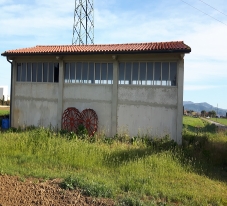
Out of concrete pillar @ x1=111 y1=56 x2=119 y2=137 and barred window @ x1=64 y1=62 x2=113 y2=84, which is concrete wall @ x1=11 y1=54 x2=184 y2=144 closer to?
concrete pillar @ x1=111 y1=56 x2=119 y2=137

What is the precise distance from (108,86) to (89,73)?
4.56 feet

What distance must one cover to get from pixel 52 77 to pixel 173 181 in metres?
10.2

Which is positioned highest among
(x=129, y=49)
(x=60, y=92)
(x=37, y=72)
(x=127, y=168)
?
(x=129, y=49)

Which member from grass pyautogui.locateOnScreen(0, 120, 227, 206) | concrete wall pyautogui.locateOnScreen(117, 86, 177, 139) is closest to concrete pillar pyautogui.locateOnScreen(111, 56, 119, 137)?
concrete wall pyautogui.locateOnScreen(117, 86, 177, 139)

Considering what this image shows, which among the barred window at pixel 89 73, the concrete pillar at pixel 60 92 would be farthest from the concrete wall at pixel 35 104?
the barred window at pixel 89 73

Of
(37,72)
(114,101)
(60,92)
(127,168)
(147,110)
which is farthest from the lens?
(37,72)

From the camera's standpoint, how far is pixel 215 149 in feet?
35.9

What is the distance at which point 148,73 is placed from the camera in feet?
43.6

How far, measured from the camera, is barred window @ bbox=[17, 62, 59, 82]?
15070mm

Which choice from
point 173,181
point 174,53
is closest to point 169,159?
point 173,181

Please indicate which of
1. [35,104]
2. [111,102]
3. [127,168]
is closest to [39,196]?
[127,168]

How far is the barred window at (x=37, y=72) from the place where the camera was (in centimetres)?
1507

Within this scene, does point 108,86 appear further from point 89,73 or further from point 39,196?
point 39,196

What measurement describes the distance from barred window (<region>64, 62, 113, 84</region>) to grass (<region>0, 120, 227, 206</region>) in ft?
12.5
